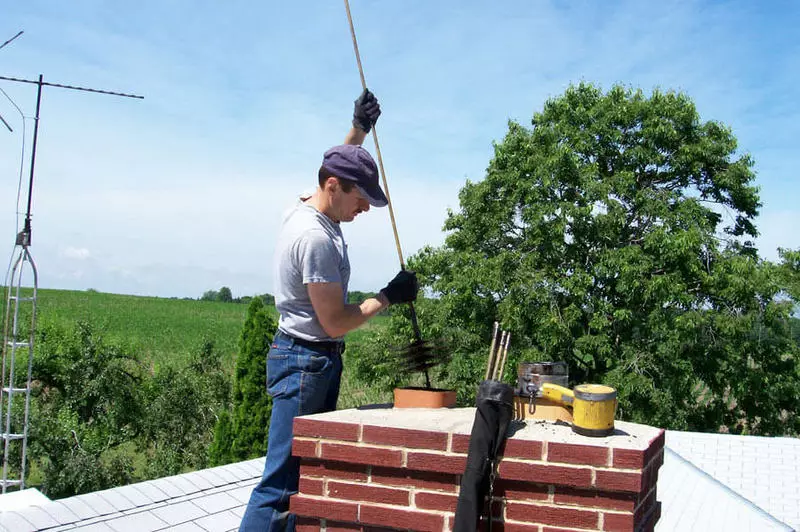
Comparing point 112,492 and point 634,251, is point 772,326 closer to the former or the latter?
point 634,251

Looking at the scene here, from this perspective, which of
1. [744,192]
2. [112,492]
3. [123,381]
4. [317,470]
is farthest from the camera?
[744,192]

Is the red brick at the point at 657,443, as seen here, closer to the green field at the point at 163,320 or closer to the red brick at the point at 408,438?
the red brick at the point at 408,438

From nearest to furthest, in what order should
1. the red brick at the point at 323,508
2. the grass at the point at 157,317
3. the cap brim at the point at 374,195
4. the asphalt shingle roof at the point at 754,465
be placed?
the red brick at the point at 323,508 → the cap brim at the point at 374,195 → the asphalt shingle roof at the point at 754,465 → the grass at the point at 157,317

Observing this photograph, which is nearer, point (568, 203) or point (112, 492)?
point (112, 492)

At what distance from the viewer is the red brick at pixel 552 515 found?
215cm

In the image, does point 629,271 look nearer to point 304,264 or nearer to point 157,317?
point 304,264

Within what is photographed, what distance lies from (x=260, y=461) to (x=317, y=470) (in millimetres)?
5039

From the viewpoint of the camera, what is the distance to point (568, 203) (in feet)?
57.0

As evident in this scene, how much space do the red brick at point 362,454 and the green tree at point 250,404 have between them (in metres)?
12.0

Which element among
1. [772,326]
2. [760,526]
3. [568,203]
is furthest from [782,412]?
[760,526]

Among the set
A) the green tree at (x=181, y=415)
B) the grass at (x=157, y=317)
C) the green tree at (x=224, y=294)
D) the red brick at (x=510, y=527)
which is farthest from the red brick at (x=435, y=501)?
the green tree at (x=224, y=294)

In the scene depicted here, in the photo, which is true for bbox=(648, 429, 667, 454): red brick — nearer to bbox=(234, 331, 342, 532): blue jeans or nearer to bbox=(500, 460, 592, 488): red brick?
bbox=(500, 460, 592, 488): red brick

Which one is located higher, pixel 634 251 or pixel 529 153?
pixel 529 153

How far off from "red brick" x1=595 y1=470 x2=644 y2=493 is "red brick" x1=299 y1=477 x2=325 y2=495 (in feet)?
3.01
